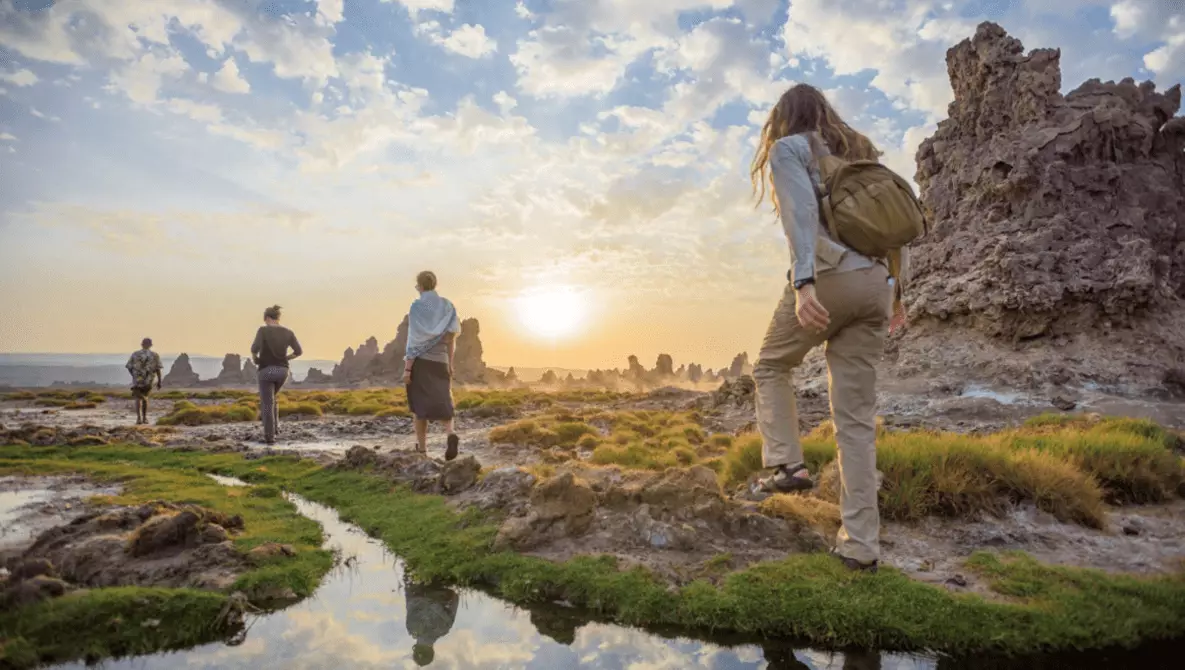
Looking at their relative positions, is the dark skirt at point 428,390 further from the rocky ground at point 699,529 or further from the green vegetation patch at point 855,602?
the green vegetation patch at point 855,602

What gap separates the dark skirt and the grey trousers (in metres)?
4.90

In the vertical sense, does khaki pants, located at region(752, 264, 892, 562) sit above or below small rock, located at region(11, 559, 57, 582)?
above

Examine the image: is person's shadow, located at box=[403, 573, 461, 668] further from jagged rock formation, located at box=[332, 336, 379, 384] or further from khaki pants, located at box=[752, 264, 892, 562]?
jagged rock formation, located at box=[332, 336, 379, 384]

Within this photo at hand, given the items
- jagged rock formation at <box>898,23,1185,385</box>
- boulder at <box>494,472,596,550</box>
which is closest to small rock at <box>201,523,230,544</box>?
boulder at <box>494,472,596,550</box>

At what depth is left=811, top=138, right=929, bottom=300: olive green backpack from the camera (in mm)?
4141

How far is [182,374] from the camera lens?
104 meters

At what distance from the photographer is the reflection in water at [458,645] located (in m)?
3.48

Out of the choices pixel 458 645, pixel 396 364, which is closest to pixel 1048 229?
pixel 458 645

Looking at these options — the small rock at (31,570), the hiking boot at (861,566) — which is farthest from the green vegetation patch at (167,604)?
the hiking boot at (861,566)

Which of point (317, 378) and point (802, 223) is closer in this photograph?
point (802, 223)

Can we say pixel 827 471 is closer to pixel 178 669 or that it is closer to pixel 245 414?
pixel 178 669

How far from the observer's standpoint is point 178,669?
338 centimetres

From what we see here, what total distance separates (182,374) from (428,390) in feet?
A: 376

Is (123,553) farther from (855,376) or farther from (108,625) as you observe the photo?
(855,376)
